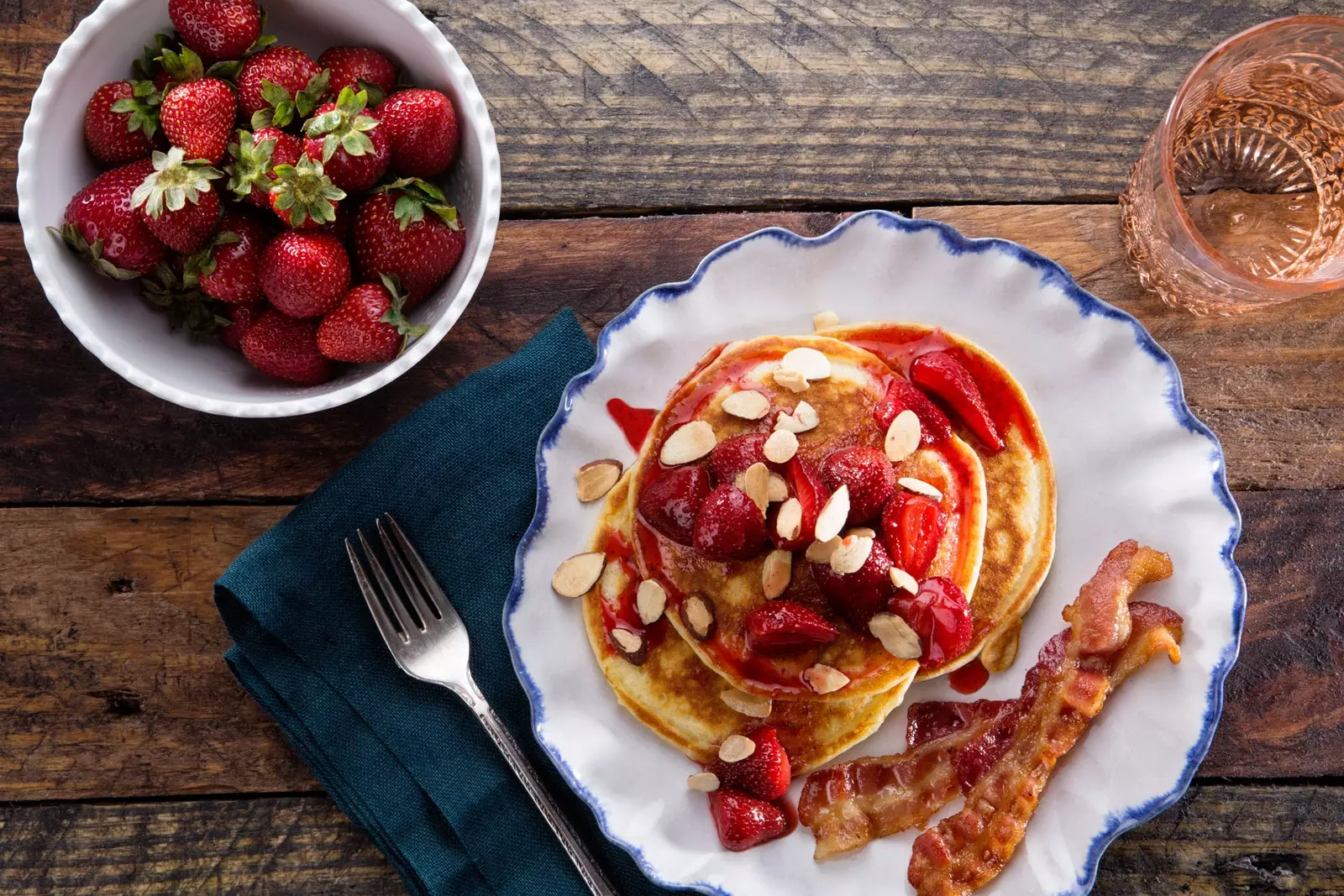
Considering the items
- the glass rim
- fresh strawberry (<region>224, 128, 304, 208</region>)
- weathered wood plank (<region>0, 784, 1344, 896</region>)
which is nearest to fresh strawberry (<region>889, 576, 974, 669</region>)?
weathered wood plank (<region>0, 784, 1344, 896</region>)

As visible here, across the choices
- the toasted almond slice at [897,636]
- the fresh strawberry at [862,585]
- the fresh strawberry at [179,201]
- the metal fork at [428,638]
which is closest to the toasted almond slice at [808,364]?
the fresh strawberry at [862,585]

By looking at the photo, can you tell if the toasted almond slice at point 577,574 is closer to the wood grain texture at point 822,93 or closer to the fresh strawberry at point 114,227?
the wood grain texture at point 822,93

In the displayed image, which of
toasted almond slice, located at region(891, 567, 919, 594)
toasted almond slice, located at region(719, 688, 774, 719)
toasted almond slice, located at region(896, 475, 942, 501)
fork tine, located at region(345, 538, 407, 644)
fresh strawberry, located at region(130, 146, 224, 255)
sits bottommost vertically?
toasted almond slice, located at region(719, 688, 774, 719)

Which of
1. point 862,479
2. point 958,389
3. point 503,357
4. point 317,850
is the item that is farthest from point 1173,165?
point 317,850

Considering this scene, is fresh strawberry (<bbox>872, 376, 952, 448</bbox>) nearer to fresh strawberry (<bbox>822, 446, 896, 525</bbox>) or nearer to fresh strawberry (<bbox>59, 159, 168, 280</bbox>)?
fresh strawberry (<bbox>822, 446, 896, 525</bbox>)

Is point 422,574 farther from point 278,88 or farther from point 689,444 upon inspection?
point 278,88
